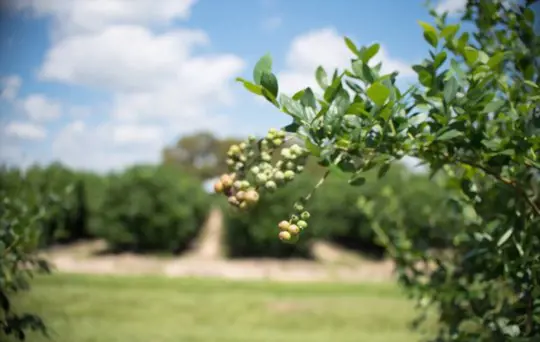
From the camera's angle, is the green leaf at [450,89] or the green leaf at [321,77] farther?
the green leaf at [321,77]

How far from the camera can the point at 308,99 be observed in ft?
4.90

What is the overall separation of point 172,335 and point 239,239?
13302mm

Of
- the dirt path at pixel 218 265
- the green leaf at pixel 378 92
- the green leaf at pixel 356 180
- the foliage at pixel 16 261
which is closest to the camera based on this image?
the green leaf at pixel 378 92

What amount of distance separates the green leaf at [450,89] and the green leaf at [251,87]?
56cm

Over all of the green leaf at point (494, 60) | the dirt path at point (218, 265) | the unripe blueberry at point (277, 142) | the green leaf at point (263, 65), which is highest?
Result: the green leaf at point (494, 60)

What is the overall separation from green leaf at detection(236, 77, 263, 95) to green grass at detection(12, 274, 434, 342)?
17.1ft

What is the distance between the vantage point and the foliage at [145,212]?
70.5ft

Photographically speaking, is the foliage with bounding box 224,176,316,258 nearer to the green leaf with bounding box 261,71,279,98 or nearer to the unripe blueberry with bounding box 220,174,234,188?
the unripe blueberry with bounding box 220,174,234,188

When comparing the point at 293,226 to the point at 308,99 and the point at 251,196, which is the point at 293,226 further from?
the point at 308,99

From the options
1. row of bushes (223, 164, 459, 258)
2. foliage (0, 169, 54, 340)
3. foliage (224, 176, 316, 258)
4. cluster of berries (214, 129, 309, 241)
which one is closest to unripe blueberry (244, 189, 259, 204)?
cluster of berries (214, 129, 309, 241)

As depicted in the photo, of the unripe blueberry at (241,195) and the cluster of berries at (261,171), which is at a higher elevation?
the cluster of berries at (261,171)

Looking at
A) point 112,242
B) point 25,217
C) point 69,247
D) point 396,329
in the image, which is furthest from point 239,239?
point 25,217

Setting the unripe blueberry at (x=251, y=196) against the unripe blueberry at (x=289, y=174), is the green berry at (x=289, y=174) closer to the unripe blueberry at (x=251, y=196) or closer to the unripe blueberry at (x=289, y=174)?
the unripe blueberry at (x=289, y=174)

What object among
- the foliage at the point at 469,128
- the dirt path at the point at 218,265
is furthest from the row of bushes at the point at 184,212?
the foliage at the point at 469,128
